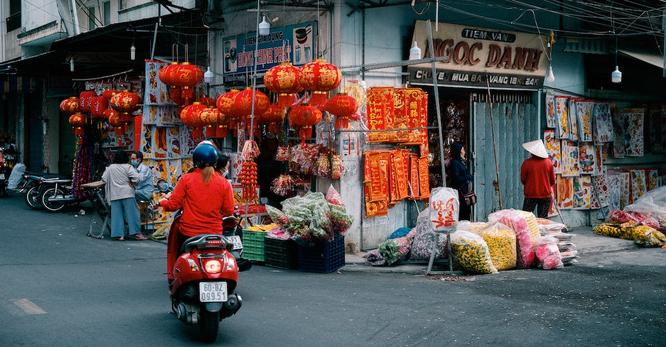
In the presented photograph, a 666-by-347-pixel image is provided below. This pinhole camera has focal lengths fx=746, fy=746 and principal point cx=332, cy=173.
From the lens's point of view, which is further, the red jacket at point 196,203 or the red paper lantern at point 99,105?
the red paper lantern at point 99,105

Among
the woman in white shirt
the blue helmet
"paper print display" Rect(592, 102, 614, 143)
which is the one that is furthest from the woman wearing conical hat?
the blue helmet

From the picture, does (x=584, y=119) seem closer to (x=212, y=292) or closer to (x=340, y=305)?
(x=340, y=305)

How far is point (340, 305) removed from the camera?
8438 millimetres

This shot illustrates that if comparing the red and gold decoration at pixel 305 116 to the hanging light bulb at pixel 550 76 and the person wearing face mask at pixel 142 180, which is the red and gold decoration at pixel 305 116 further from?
the hanging light bulb at pixel 550 76

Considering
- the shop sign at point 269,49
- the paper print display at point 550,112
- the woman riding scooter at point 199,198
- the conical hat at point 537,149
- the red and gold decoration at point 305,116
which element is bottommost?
the woman riding scooter at point 199,198

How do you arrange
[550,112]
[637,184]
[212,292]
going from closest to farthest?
[212,292]
[550,112]
[637,184]

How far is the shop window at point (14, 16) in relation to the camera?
2791cm

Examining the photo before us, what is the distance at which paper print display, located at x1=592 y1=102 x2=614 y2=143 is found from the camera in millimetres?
16031

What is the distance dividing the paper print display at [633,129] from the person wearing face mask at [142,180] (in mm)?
10365

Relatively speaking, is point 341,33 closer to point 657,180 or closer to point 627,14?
point 627,14

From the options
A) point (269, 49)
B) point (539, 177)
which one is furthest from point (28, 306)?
point (539, 177)

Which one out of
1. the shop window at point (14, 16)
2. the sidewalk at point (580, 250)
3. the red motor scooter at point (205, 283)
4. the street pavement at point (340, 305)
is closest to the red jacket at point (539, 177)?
the sidewalk at point (580, 250)

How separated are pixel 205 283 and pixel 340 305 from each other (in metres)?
2.32

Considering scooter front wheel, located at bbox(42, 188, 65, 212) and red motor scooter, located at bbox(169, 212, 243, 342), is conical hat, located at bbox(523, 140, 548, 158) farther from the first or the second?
scooter front wheel, located at bbox(42, 188, 65, 212)
